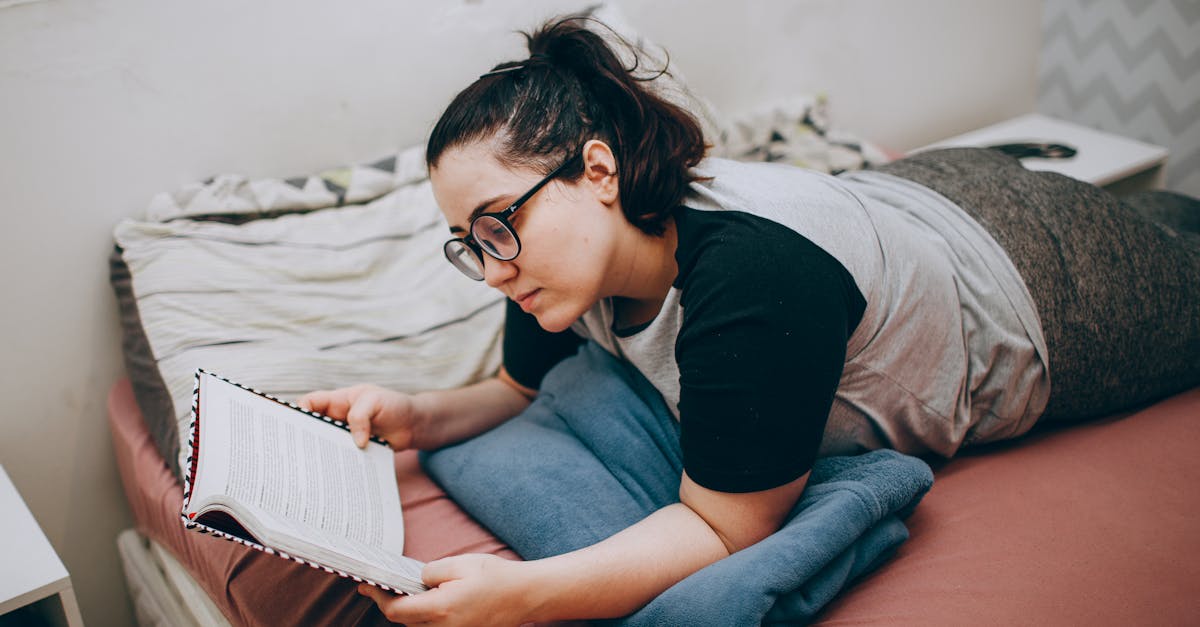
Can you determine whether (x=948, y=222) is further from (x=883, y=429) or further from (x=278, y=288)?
(x=278, y=288)

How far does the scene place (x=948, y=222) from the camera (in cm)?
110

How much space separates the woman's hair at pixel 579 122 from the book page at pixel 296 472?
0.33 m

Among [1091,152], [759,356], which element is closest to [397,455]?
[759,356]

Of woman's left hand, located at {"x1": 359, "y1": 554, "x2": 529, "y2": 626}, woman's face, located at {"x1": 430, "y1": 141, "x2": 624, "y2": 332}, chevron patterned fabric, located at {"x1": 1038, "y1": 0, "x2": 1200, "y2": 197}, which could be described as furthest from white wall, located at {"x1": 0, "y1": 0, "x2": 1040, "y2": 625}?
chevron patterned fabric, located at {"x1": 1038, "y1": 0, "x2": 1200, "y2": 197}

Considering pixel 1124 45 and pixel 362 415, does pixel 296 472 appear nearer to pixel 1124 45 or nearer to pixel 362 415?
pixel 362 415

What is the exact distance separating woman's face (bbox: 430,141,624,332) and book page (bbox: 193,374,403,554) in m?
0.28

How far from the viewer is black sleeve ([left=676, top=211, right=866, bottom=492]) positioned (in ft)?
2.69

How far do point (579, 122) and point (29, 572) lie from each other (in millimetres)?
784

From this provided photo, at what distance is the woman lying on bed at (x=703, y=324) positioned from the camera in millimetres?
834

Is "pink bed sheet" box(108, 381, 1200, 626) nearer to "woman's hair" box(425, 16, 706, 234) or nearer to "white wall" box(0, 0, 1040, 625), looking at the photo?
"white wall" box(0, 0, 1040, 625)

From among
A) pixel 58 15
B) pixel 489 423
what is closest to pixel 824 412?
pixel 489 423

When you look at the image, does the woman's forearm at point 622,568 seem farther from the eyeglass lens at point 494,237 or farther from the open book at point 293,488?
the eyeglass lens at point 494,237

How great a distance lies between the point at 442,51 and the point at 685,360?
896mm

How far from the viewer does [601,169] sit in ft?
3.00
